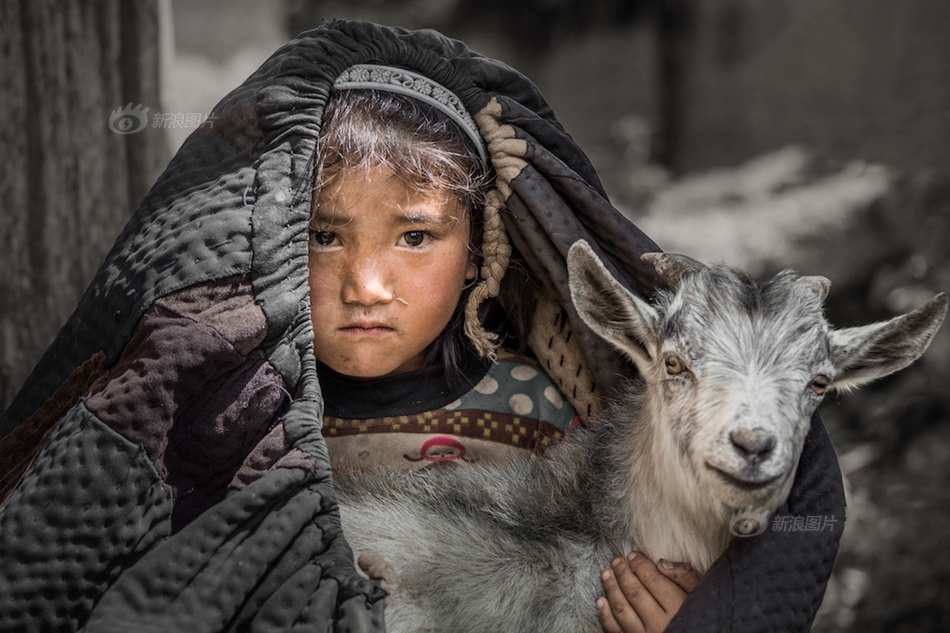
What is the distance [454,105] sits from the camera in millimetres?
2299

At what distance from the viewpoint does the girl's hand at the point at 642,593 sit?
6.53 feet

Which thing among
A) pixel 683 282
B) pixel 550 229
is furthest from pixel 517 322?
pixel 683 282

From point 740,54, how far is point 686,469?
424 cm

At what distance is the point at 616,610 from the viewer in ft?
6.66

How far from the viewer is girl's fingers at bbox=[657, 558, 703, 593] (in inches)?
80.4

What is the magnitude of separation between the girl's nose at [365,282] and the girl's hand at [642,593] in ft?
3.12

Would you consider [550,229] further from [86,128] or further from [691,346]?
[86,128]

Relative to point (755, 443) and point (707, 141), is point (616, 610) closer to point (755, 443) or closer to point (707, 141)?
point (755, 443)

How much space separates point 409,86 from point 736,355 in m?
1.14

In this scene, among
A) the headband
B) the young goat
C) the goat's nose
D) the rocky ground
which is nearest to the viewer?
the goat's nose

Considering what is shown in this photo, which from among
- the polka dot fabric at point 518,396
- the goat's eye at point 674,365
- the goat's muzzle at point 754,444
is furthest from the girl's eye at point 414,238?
the goat's muzzle at point 754,444

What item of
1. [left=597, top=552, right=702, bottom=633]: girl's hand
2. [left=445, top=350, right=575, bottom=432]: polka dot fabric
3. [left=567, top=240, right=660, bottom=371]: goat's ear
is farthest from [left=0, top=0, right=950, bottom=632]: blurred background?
[left=597, top=552, right=702, bottom=633]: girl's hand

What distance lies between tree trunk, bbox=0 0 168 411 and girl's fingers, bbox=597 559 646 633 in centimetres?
224

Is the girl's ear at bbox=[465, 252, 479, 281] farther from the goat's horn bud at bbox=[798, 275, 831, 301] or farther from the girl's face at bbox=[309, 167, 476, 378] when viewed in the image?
the goat's horn bud at bbox=[798, 275, 831, 301]
